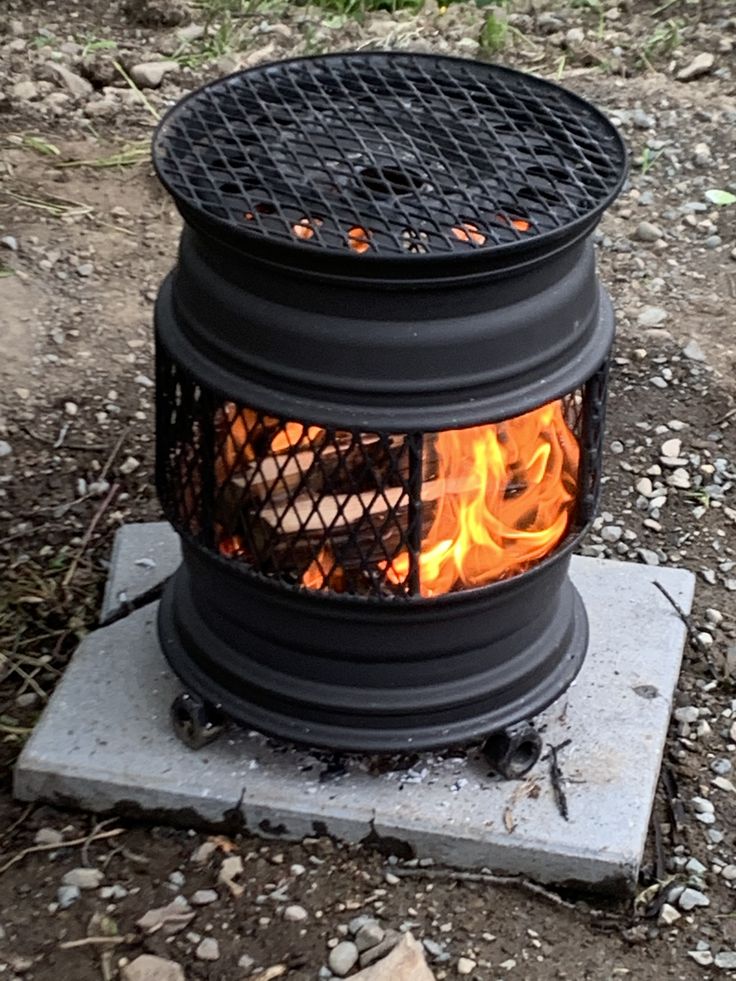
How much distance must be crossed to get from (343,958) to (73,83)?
139 inches

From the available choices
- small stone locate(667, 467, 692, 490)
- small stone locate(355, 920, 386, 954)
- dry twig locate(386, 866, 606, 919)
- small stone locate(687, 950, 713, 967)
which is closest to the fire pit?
dry twig locate(386, 866, 606, 919)

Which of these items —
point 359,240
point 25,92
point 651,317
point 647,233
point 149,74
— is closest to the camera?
point 359,240

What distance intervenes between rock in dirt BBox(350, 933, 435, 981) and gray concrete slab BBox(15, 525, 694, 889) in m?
0.23

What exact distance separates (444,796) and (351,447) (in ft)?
2.29

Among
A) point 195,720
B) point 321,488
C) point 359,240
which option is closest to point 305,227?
point 359,240

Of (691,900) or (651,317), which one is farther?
(651,317)

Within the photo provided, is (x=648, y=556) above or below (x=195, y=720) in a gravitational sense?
below

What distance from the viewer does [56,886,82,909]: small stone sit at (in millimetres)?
2344

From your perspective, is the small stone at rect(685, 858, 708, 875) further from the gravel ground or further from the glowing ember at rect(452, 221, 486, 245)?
the glowing ember at rect(452, 221, 486, 245)

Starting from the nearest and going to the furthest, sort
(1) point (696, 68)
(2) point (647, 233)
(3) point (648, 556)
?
(3) point (648, 556) → (2) point (647, 233) → (1) point (696, 68)

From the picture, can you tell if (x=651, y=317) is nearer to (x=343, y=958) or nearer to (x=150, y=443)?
(x=150, y=443)

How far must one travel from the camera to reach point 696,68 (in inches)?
207

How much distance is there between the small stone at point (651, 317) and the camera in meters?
3.98

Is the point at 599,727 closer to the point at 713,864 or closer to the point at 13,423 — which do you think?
the point at 713,864
